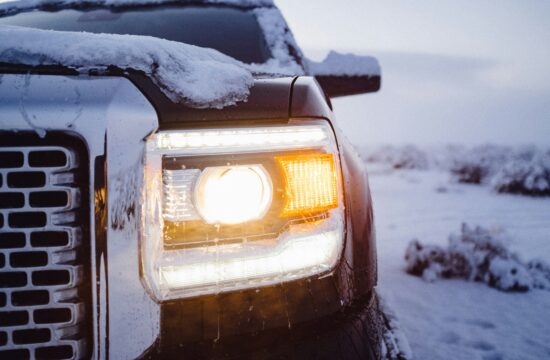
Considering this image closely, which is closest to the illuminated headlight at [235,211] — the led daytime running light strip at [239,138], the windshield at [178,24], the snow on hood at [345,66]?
the led daytime running light strip at [239,138]

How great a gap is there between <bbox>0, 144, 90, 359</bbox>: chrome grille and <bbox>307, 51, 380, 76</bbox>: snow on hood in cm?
166

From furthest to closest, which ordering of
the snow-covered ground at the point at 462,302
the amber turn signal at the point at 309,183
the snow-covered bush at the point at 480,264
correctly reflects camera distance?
the snow-covered bush at the point at 480,264 → the snow-covered ground at the point at 462,302 → the amber turn signal at the point at 309,183

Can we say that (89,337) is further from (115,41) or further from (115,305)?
(115,41)

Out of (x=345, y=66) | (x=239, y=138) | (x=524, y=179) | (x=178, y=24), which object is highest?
(x=178, y=24)

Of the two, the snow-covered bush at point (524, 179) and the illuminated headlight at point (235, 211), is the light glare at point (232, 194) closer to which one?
the illuminated headlight at point (235, 211)

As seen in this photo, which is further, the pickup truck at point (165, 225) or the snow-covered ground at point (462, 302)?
the snow-covered ground at point (462, 302)

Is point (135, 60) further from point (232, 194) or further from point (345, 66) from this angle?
point (345, 66)

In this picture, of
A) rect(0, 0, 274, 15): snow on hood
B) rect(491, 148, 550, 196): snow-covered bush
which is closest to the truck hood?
rect(0, 0, 274, 15): snow on hood

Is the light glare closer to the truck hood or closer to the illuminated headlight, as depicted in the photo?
the illuminated headlight

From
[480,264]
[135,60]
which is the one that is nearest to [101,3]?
[135,60]

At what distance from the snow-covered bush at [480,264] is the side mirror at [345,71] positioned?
9.07ft

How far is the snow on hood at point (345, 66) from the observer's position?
2213 millimetres

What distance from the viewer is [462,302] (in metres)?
3.59

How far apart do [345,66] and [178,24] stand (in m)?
1.02
